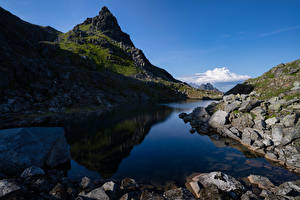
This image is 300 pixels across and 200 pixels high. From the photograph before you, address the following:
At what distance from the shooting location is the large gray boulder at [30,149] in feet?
44.4

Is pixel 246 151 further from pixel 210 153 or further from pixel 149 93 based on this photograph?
pixel 149 93

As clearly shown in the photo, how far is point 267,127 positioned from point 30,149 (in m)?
33.4

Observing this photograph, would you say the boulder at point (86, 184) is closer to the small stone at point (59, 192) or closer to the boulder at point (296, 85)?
the small stone at point (59, 192)

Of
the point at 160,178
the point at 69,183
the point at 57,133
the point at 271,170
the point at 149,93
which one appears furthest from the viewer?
the point at 149,93

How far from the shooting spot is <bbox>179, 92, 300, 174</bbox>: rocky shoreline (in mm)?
18319

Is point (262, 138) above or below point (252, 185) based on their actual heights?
above

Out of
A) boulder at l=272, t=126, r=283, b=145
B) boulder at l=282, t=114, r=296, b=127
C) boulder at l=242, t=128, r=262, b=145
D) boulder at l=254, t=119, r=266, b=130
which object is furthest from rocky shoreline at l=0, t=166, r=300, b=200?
boulder at l=254, t=119, r=266, b=130

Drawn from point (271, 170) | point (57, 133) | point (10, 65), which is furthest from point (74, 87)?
point (271, 170)

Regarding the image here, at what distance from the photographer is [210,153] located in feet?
70.4

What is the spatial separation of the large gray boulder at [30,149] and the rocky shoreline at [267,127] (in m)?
27.6

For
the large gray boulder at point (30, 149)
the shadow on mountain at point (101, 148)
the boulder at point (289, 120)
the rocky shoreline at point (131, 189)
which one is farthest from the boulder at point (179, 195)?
the boulder at point (289, 120)

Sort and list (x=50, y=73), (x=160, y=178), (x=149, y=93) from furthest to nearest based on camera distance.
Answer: (x=149, y=93)
(x=50, y=73)
(x=160, y=178)

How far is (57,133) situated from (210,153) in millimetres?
22136

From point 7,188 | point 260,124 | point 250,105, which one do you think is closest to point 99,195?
point 7,188
